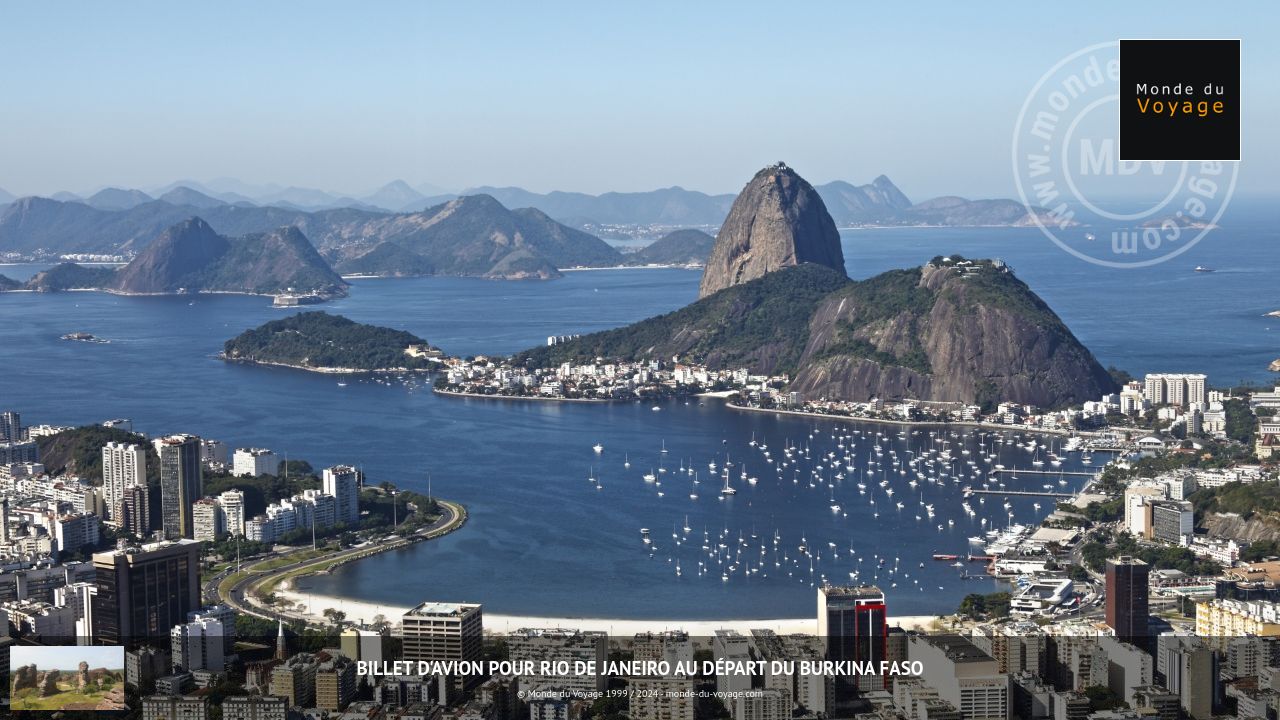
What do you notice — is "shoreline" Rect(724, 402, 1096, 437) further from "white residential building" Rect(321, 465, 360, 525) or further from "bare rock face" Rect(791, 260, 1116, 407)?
"white residential building" Rect(321, 465, 360, 525)

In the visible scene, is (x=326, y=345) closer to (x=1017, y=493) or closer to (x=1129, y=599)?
(x=1017, y=493)

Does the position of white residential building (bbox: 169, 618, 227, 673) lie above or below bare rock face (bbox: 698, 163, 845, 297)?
below

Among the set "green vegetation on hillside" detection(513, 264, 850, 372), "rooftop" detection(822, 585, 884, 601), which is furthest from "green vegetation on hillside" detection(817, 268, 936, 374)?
"rooftop" detection(822, 585, 884, 601)

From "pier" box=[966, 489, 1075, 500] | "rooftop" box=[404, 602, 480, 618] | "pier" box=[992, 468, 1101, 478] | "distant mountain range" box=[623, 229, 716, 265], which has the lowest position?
"pier" box=[966, 489, 1075, 500]

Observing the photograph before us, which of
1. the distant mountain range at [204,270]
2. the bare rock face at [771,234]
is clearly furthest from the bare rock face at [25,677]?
the distant mountain range at [204,270]

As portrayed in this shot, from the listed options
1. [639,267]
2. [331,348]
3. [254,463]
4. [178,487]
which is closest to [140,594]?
[178,487]

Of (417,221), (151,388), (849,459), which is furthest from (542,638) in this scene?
(417,221)

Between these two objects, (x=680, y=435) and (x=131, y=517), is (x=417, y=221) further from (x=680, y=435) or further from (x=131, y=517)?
(x=131, y=517)
